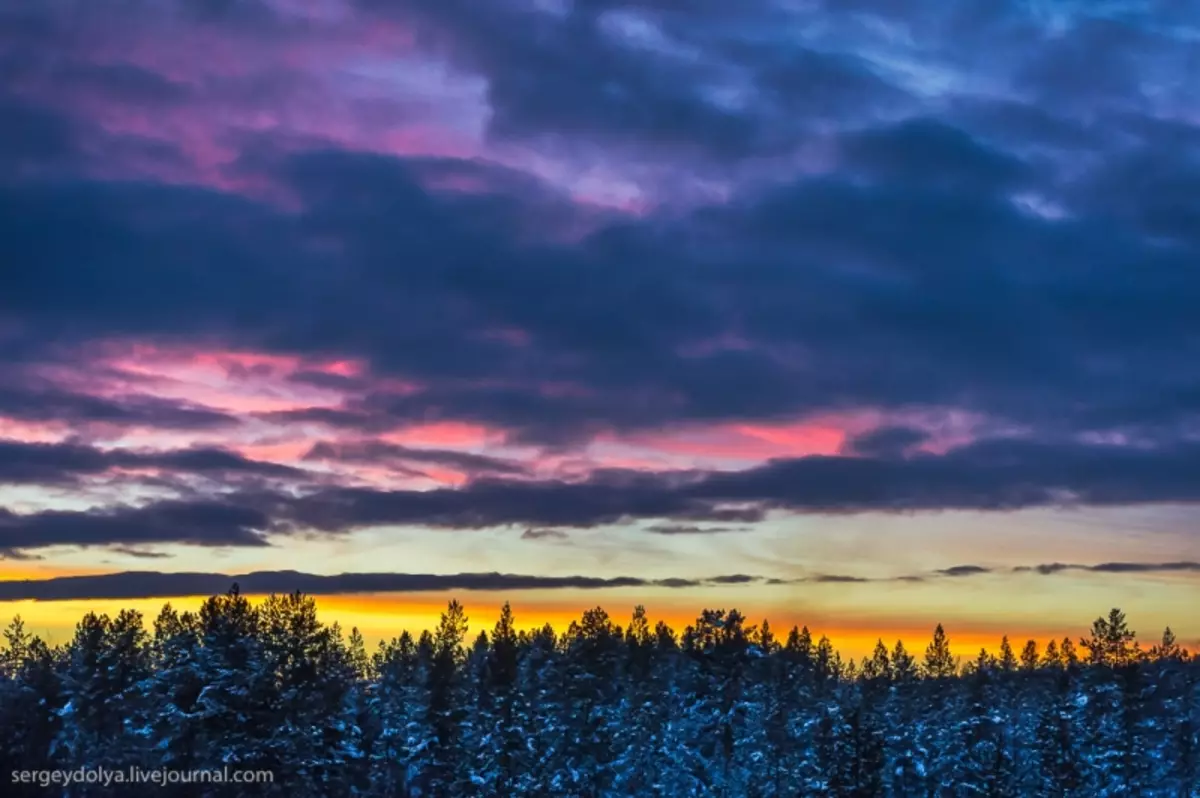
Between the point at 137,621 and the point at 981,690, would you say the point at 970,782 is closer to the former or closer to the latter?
the point at 981,690

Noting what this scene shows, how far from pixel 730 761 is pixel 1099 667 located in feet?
113

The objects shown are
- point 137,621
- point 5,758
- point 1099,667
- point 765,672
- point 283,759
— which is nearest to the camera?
point 283,759

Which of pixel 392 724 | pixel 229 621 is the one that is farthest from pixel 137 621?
pixel 229 621

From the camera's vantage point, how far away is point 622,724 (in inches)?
4530

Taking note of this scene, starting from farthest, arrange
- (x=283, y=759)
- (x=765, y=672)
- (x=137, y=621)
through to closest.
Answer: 1. (x=137, y=621)
2. (x=765, y=672)
3. (x=283, y=759)

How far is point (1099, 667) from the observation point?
118750mm

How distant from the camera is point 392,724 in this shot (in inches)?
4397

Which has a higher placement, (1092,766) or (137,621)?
(137,621)

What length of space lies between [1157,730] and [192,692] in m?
80.3

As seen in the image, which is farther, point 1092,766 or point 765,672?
point 765,672

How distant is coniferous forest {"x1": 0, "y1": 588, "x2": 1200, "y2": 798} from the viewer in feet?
297

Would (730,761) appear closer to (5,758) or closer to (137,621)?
(5,758)

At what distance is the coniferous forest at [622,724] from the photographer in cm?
9044

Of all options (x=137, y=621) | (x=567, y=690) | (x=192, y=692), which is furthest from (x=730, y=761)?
(x=137, y=621)
